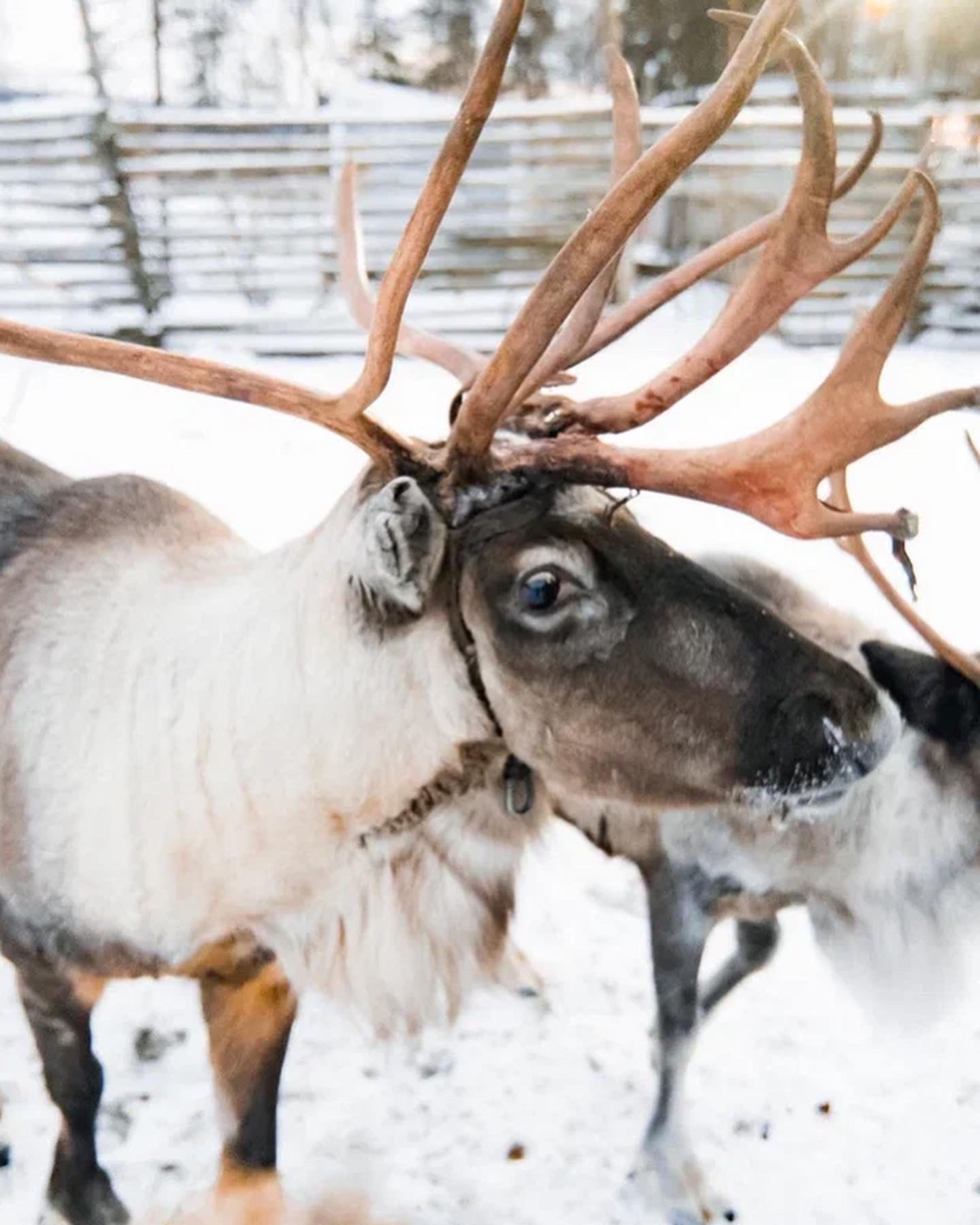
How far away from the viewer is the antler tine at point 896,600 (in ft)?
5.55

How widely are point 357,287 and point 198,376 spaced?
2.77 ft

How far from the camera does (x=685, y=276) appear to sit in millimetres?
1827

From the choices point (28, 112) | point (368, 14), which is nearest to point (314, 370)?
point (28, 112)

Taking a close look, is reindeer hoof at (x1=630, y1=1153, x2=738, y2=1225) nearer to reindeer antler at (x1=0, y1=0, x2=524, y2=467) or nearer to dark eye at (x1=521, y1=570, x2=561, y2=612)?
dark eye at (x1=521, y1=570, x2=561, y2=612)

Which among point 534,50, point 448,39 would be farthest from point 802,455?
point 448,39

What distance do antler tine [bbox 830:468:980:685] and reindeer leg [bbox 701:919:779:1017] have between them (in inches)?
33.3

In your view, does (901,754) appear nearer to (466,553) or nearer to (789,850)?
(789,850)

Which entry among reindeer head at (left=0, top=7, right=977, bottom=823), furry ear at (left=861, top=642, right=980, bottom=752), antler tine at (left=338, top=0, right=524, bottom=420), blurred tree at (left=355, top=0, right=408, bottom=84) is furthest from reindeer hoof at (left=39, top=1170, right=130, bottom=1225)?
blurred tree at (left=355, top=0, right=408, bottom=84)

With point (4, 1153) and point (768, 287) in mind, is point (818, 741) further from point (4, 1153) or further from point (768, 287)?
point (4, 1153)

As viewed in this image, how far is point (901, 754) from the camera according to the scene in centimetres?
209

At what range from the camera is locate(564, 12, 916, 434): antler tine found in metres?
1.43

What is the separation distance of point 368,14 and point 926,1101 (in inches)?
910

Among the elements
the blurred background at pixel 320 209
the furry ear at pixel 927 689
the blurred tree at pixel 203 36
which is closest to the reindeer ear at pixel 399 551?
the furry ear at pixel 927 689

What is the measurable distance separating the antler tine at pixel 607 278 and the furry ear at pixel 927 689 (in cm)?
79
